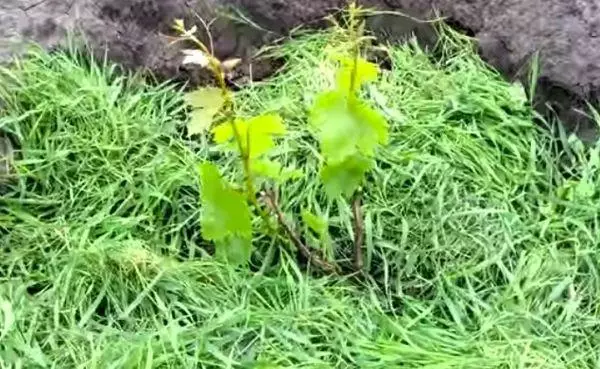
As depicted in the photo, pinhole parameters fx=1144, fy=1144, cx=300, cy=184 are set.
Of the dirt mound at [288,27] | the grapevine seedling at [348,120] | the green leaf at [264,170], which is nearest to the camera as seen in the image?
the grapevine seedling at [348,120]

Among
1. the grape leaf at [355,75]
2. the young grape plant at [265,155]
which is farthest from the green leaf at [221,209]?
the grape leaf at [355,75]

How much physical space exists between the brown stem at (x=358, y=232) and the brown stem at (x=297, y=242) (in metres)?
0.05

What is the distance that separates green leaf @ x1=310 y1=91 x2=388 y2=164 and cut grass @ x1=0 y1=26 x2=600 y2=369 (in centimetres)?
34

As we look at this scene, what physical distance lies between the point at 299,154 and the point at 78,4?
0.75m

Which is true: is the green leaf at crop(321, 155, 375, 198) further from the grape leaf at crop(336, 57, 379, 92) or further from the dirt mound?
the dirt mound

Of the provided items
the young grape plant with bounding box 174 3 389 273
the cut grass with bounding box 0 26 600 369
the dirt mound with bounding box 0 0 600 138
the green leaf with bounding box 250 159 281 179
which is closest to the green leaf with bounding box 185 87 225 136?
the young grape plant with bounding box 174 3 389 273

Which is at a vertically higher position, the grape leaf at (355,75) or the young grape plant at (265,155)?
the grape leaf at (355,75)

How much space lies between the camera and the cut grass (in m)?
2.32

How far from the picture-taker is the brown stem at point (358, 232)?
2457 mm

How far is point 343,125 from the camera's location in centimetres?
225

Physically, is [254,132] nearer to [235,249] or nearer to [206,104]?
[206,104]

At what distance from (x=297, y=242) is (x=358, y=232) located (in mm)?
134

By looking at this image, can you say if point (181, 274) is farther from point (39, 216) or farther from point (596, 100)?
point (596, 100)

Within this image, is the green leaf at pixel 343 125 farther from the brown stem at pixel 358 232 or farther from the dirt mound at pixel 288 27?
the dirt mound at pixel 288 27
